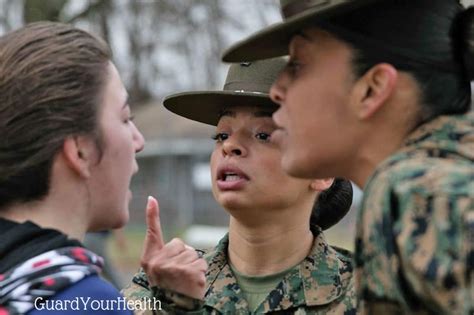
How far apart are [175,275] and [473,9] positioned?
51.4 inches

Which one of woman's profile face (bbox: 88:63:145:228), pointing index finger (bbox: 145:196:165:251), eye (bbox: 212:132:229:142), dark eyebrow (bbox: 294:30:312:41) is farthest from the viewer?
eye (bbox: 212:132:229:142)

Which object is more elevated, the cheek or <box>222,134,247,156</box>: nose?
<box>222,134,247,156</box>: nose

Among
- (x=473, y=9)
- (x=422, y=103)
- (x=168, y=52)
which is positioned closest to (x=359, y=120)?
(x=422, y=103)

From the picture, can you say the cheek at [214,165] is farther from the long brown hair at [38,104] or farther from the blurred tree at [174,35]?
the blurred tree at [174,35]

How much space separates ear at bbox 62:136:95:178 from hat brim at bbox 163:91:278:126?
1.09 m

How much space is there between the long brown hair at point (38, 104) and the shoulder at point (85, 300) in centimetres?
30

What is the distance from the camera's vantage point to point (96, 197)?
9.11 ft

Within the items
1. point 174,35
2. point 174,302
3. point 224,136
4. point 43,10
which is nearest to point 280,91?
point 174,302

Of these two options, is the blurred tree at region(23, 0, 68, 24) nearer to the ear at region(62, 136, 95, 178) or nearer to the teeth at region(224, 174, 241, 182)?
the teeth at region(224, 174, 241, 182)

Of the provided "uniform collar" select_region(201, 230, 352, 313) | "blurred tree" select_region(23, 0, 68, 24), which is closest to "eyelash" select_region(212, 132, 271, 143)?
"uniform collar" select_region(201, 230, 352, 313)

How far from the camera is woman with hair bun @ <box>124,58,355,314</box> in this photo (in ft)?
11.9

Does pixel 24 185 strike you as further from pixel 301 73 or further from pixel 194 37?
pixel 194 37

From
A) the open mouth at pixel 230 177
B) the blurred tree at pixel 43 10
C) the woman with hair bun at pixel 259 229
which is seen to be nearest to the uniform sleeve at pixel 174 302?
the woman with hair bun at pixel 259 229

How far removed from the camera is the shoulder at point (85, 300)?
251cm
